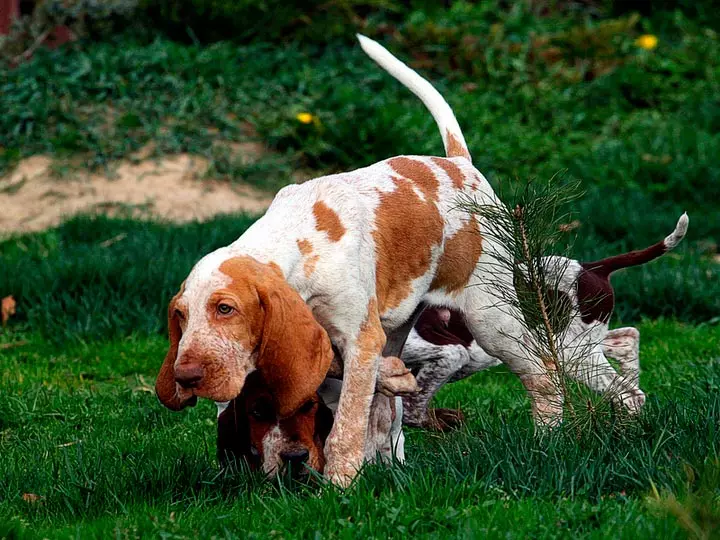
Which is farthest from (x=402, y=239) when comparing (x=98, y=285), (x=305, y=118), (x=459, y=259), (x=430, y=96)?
(x=305, y=118)

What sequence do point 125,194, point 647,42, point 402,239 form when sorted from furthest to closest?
1. point 647,42
2. point 125,194
3. point 402,239

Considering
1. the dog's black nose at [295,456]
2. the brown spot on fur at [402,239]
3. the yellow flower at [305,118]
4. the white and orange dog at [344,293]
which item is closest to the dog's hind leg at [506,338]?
the white and orange dog at [344,293]

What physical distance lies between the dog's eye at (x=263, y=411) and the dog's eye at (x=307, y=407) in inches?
3.8

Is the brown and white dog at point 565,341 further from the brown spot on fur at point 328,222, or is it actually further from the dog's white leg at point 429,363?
the brown spot on fur at point 328,222

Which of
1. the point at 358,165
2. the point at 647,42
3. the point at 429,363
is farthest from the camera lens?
the point at 647,42

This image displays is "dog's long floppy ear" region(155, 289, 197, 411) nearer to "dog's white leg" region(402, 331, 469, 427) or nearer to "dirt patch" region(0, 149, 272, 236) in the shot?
"dog's white leg" region(402, 331, 469, 427)

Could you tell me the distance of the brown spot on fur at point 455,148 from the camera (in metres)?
4.72

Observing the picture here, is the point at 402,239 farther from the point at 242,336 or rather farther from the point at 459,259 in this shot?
the point at 242,336

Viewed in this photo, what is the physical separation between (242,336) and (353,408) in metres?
0.49

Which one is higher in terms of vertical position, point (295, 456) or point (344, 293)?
point (344, 293)

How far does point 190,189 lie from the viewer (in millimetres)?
9523

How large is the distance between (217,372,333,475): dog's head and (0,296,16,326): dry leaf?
3419 mm

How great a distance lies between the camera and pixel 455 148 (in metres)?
4.73

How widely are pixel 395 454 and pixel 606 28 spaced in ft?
31.6
